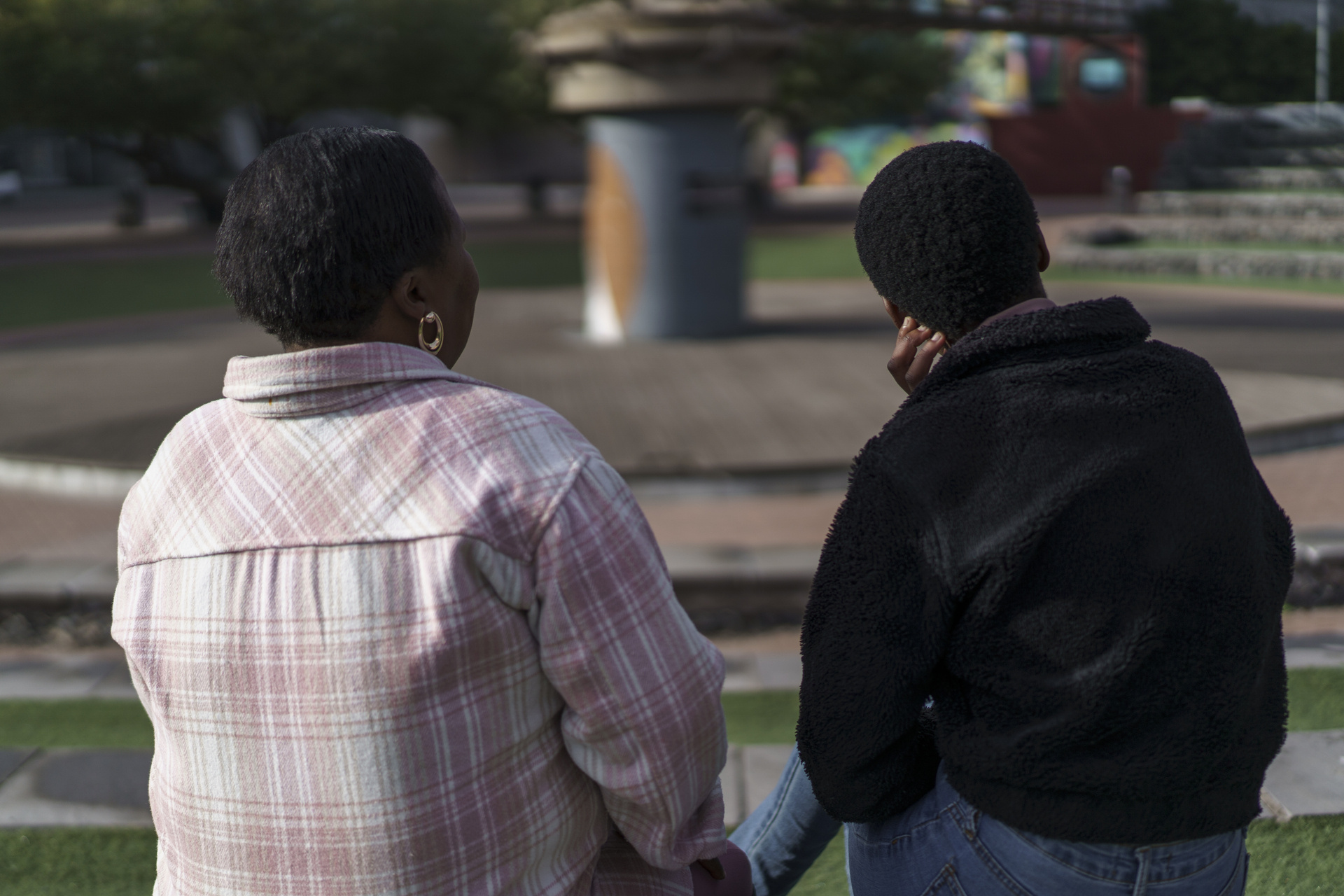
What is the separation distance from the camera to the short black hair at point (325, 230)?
58.9 inches

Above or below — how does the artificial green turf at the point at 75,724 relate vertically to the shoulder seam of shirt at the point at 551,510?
below

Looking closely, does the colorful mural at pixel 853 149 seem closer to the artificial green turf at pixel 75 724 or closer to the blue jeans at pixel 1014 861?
the artificial green turf at pixel 75 724

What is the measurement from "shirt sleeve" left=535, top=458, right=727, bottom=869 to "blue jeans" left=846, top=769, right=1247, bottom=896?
0.29 m

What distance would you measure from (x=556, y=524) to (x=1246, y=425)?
23.9 ft

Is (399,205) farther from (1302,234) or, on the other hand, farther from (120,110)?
(120,110)

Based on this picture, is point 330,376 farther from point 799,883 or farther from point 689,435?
point 689,435

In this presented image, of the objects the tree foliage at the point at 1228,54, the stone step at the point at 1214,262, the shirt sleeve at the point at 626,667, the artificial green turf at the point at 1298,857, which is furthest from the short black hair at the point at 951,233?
the stone step at the point at 1214,262

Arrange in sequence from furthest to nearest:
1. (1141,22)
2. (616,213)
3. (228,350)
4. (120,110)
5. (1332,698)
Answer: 1. (120,110)
2. (1141,22)
3. (228,350)
4. (616,213)
5. (1332,698)

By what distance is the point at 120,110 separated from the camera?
29.0 metres

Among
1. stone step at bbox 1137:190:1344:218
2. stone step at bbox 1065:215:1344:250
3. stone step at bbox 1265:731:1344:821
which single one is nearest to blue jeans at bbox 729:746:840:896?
stone step at bbox 1265:731:1344:821

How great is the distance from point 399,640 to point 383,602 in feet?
0.15

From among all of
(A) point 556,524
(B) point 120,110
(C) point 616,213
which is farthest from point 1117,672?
(B) point 120,110

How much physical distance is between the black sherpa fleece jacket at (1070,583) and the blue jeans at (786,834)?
466mm

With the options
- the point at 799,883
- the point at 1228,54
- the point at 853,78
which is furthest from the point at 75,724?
the point at 853,78
